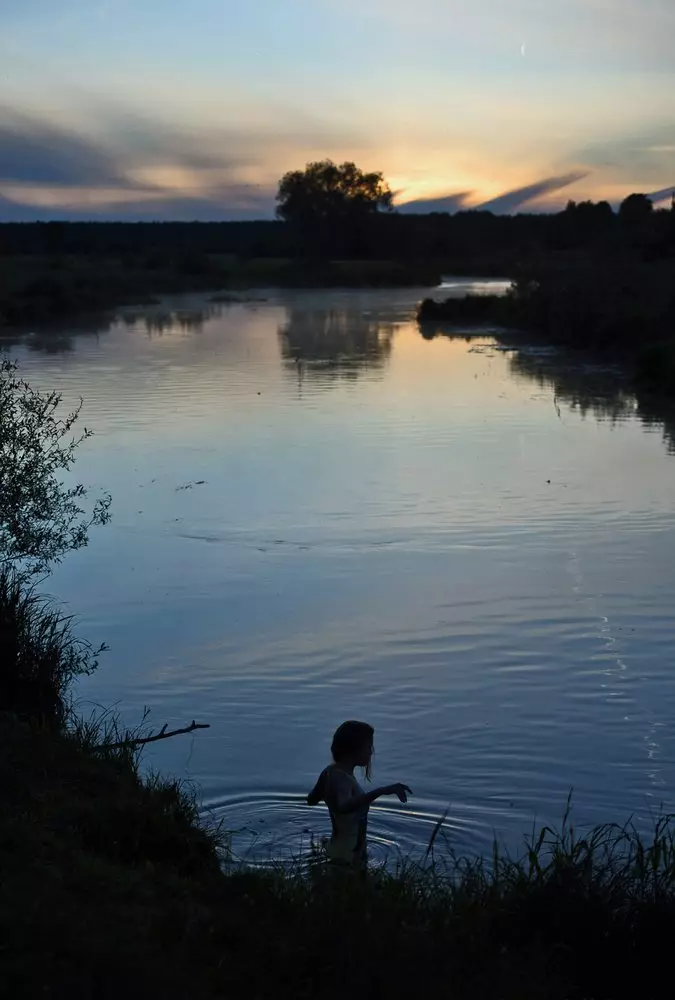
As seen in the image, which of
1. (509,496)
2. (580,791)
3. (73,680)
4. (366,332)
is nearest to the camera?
(580,791)

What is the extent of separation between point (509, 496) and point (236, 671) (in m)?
6.21

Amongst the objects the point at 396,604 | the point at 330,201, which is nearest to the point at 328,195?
the point at 330,201

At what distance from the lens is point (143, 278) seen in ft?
232

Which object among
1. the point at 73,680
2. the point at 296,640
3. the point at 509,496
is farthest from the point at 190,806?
the point at 509,496

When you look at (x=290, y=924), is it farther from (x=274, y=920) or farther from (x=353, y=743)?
(x=353, y=743)

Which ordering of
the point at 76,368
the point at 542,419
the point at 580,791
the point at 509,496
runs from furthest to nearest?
the point at 76,368, the point at 542,419, the point at 509,496, the point at 580,791

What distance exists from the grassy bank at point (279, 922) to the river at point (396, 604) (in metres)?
1.13

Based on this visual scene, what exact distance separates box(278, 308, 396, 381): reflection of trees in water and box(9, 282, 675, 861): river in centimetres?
773

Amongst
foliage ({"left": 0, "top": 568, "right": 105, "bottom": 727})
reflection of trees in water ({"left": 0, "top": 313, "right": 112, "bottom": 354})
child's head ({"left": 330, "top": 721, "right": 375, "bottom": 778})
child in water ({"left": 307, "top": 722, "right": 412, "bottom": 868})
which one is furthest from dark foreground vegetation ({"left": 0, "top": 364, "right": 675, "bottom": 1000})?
reflection of trees in water ({"left": 0, "top": 313, "right": 112, "bottom": 354})

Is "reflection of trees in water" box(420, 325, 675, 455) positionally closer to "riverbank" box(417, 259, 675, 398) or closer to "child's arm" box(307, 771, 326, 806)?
"riverbank" box(417, 259, 675, 398)

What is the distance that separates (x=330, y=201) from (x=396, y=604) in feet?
330

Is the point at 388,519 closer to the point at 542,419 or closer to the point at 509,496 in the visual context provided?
the point at 509,496

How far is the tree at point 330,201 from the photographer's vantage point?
105875 mm

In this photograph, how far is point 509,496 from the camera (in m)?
14.3
